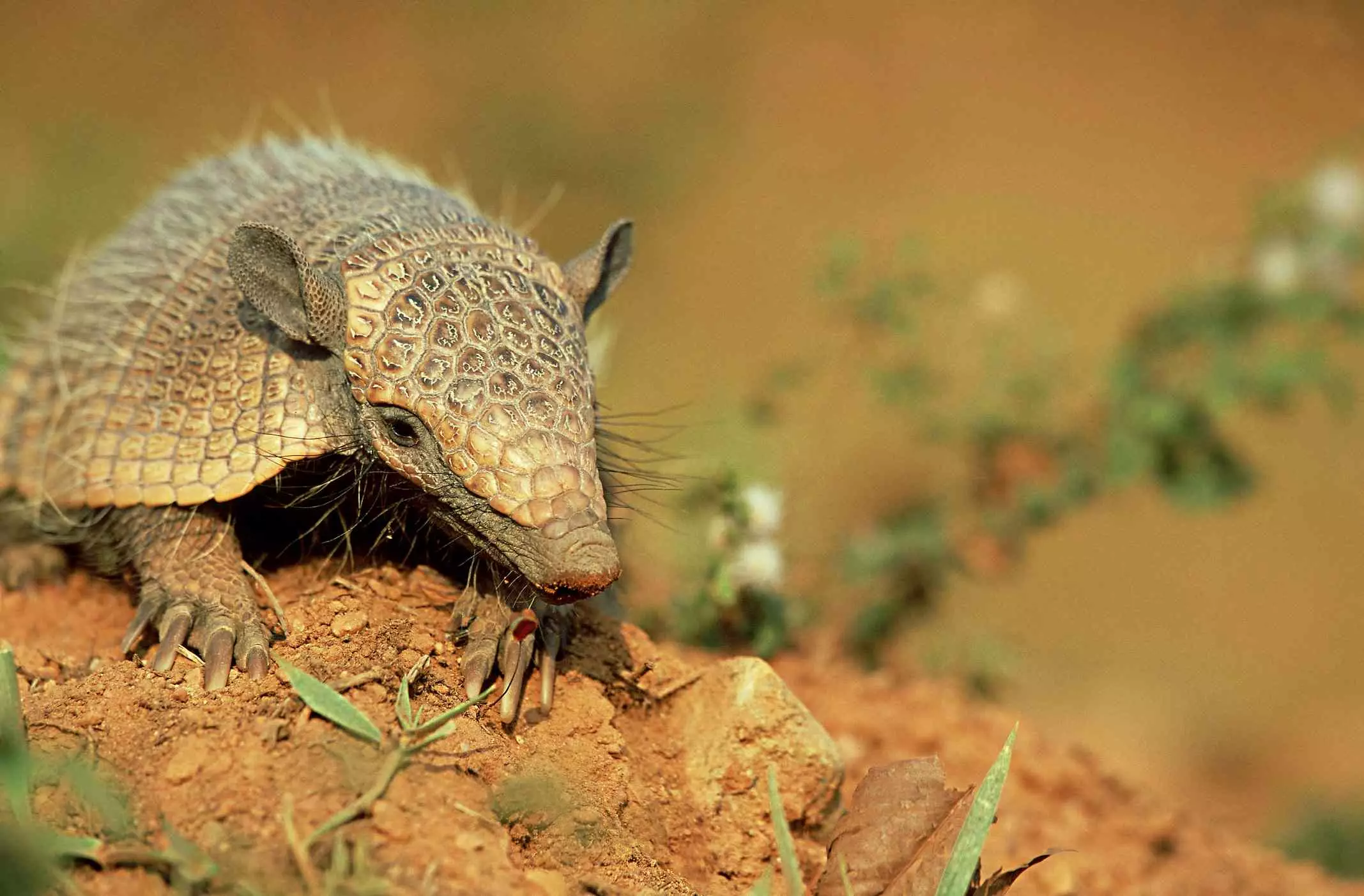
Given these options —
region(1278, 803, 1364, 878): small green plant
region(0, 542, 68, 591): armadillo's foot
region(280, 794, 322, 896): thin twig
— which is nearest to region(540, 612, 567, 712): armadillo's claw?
region(280, 794, 322, 896): thin twig

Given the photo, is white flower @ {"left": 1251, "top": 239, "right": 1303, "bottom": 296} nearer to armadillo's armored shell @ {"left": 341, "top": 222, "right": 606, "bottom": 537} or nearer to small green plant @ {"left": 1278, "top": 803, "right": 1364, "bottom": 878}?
small green plant @ {"left": 1278, "top": 803, "right": 1364, "bottom": 878}

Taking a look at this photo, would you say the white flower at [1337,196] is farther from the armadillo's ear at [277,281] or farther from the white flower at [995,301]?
the armadillo's ear at [277,281]

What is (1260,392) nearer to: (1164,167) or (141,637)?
(141,637)

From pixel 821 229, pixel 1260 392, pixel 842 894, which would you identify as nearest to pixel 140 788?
pixel 842 894

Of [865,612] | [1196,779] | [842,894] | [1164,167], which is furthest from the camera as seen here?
[1164,167]

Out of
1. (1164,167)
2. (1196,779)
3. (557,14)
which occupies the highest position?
(1164,167)

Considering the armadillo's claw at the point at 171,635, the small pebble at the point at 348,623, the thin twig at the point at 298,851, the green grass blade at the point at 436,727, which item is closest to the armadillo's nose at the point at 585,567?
the green grass blade at the point at 436,727

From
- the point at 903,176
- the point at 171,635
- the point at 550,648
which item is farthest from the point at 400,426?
the point at 903,176

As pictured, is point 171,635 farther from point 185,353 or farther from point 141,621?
point 185,353
